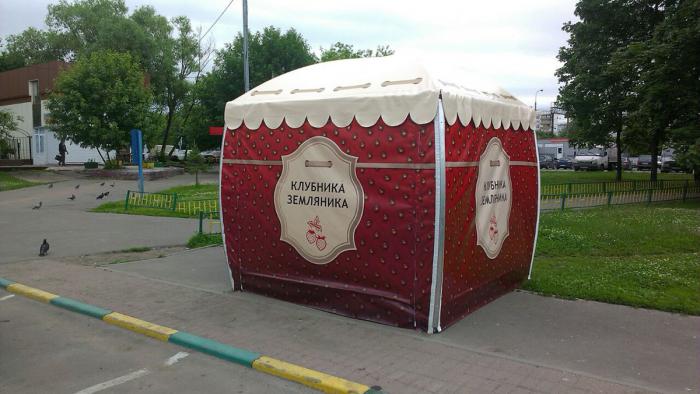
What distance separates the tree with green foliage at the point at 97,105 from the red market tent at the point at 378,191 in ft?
83.2

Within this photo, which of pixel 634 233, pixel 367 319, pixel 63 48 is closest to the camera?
pixel 367 319

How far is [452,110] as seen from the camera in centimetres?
516

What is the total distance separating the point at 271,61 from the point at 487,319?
3034 cm

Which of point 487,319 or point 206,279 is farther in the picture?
point 206,279

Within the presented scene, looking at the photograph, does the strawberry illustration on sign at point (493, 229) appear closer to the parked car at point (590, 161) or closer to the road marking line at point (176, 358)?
the road marking line at point (176, 358)

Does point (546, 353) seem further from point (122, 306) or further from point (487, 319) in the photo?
point (122, 306)

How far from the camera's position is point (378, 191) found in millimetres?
5387

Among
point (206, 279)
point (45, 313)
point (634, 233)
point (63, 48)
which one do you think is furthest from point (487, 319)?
point (63, 48)

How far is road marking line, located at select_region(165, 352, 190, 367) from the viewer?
4.92 meters

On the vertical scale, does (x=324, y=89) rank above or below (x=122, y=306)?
above

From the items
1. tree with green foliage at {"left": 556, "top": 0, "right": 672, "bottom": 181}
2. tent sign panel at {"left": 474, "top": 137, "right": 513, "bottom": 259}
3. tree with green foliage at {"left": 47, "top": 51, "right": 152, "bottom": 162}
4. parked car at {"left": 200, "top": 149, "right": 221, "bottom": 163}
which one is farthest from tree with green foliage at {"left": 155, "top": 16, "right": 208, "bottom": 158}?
tent sign panel at {"left": 474, "top": 137, "right": 513, "bottom": 259}

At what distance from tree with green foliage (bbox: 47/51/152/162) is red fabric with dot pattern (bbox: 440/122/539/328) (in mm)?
26720

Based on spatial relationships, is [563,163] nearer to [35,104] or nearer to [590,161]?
[590,161]

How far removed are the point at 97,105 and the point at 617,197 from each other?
2615 centimetres
